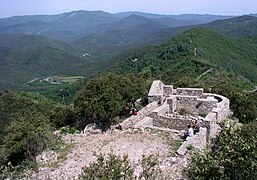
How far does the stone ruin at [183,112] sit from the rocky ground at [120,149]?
936mm

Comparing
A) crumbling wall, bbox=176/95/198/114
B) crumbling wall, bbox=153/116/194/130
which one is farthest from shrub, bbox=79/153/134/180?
crumbling wall, bbox=176/95/198/114

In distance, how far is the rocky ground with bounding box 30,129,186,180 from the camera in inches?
532

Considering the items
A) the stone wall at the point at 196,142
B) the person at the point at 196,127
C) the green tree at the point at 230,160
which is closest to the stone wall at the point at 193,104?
the person at the point at 196,127

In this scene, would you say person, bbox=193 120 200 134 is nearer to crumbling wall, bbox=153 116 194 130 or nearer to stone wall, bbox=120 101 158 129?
crumbling wall, bbox=153 116 194 130

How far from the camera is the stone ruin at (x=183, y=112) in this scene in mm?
17047

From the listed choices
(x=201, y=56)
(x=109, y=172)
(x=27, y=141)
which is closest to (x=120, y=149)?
(x=27, y=141)

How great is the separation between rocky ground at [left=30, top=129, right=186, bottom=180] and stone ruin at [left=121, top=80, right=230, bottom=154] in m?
0.94

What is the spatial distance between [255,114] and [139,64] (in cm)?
8330

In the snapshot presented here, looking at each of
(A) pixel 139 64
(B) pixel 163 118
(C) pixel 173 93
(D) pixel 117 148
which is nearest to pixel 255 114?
(C) pixel 173 93

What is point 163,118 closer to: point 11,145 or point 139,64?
point 11,145

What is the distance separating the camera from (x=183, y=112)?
22125 millimetres

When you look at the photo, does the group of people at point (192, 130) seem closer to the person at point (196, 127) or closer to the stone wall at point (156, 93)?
the person at point (196, 127)

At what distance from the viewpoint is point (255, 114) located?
1064 inches

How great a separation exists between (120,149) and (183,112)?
7938 millimetres
